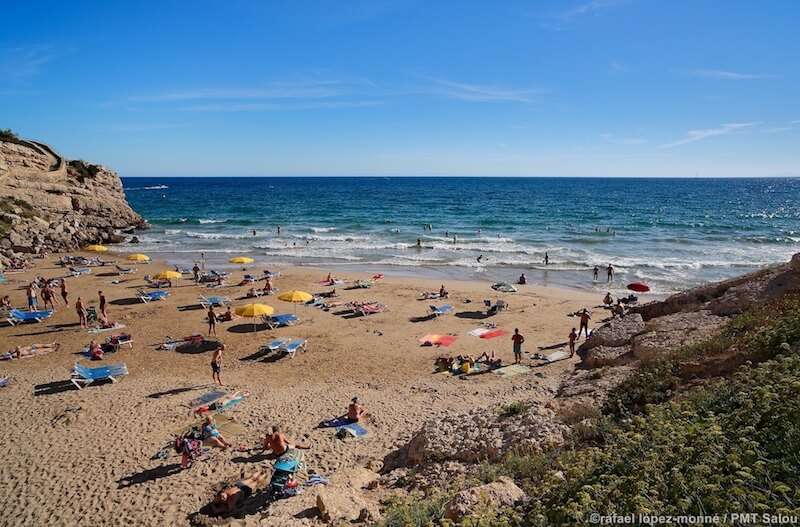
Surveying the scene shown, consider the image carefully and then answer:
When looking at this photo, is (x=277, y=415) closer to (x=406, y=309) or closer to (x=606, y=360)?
(x=606, y=360)

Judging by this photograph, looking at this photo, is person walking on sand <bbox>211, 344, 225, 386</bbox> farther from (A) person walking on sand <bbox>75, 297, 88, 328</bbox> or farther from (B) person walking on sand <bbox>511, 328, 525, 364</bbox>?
(B) person walking on sand <bbox>511, 328, 525, 364</bbox>

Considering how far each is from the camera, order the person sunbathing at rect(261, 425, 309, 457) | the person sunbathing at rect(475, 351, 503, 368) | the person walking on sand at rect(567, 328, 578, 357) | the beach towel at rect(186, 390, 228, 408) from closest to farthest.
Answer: the person sunbathing at rect(261, 425, 309, 457)
the beach towel at rect(186, 390, 228, 408)
the person sunbathing at rect(475, 351, 503, 368)
the person walking on sand at rect(567, 328, 578, 357)

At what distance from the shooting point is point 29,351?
636 inches

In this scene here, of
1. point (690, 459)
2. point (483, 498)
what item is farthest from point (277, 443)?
point (690, 459)

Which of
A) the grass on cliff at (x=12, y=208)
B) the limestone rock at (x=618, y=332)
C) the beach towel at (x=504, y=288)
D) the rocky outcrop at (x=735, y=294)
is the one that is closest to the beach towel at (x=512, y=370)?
the limestone rock at (x=618, y=332)

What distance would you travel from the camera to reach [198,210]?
75.2 meters

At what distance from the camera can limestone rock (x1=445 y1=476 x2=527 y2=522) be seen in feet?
18.0

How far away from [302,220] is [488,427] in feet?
182

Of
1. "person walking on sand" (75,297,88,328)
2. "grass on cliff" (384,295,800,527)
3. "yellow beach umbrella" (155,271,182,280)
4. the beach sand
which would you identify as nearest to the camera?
"grass on cliff" (384,295,800,527)

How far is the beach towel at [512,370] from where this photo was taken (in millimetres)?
14852

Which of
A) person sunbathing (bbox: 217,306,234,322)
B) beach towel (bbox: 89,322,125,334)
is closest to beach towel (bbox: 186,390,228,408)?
person sunbathing (bbox: 217,306,234,322)

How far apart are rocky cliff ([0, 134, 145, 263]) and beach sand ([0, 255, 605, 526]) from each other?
15.7m

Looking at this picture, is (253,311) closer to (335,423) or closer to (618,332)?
(335,423)

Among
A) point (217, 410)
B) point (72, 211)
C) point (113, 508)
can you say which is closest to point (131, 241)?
point (72, 211)
